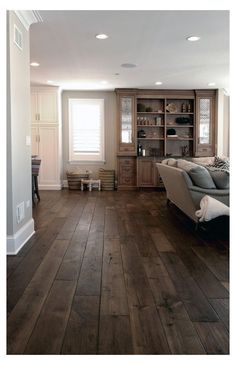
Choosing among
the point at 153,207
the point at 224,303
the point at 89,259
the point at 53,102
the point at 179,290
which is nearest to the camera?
the point at 224,303

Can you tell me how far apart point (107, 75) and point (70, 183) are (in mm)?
3005

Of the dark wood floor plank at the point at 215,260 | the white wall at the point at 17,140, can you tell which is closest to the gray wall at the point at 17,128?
the white wall at the point at 17,140

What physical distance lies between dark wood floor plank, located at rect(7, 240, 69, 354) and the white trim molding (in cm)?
249

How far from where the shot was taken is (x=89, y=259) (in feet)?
10.3

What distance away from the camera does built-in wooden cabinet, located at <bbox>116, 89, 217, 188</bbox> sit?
8547mm

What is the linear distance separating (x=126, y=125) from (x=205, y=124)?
2.11 m

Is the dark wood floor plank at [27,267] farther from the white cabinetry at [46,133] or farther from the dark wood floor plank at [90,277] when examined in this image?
the white cabinetry at [46,133]

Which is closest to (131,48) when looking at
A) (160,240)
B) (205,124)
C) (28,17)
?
(28,17)

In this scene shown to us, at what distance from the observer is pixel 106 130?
9.00 metres

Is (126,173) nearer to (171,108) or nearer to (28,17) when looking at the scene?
(171,108)

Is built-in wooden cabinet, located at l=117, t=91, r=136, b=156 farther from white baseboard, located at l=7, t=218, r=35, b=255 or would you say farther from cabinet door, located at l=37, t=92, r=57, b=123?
white baseboard, located at l=7, t=218, r=35, b=255

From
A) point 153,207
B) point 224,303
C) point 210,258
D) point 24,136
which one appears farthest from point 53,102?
point 224,303
